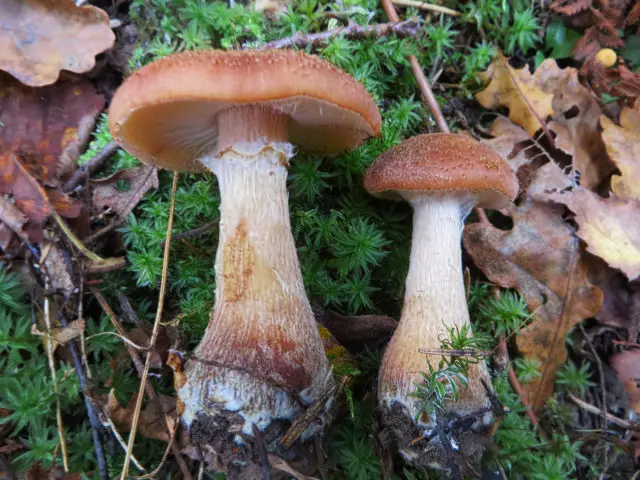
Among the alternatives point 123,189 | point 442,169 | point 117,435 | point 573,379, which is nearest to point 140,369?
point 117,435

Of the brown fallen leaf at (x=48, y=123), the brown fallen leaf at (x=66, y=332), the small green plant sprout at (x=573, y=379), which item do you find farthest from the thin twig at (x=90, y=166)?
the small green plant sprout at (x=573, y=379)

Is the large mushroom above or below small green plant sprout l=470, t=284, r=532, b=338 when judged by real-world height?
above

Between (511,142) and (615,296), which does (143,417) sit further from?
(615,296)

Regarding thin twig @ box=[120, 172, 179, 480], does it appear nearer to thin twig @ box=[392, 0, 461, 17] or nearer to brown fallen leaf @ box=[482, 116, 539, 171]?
thin twig @ box=[392, 0, 461, 17]

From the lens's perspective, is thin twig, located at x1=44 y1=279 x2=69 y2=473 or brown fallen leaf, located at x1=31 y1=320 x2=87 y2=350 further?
brown fallen leaf, located at x1=31 y1=320 x2=87 y2=350

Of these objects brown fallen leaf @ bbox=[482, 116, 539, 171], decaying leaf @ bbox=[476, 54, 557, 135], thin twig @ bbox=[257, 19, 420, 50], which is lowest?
brown fallen leaf @ bbox=[482, 116, 539, 171]

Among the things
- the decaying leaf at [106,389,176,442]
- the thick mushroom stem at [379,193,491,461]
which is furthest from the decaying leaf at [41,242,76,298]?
the thick mushroom stem at [379,193,491,461]
